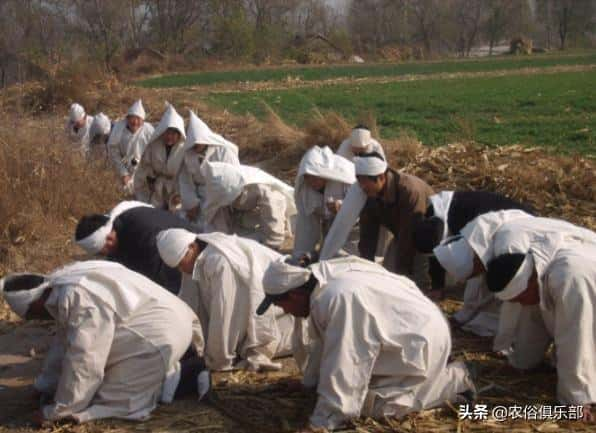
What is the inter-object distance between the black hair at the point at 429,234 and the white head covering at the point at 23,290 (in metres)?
2.79

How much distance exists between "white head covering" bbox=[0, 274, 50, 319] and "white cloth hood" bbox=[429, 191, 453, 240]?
3.02 meters

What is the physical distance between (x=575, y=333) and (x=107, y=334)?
8.36ft

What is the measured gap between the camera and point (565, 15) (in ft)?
253

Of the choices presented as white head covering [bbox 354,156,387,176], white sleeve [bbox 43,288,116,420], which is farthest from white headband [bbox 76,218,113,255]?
white head covering [bbox 354,156,387,176]

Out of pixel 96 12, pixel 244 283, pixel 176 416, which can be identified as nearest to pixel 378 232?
pixel 244 283

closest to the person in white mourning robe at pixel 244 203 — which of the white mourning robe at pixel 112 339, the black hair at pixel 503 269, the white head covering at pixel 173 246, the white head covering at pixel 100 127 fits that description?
the white head covering at pixel 173 246

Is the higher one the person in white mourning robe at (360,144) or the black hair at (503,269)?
the person in white mourning robe at (360,144)

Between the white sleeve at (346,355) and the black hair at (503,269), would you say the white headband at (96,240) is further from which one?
the black hair at (503,269)

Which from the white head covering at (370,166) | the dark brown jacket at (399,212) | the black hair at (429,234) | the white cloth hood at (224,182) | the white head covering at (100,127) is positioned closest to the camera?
the black hair at (429,234)

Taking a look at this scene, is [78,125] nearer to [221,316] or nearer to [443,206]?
[443,206]

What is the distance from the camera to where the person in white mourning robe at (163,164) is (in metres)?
8.74

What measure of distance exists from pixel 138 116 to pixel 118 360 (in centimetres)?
601

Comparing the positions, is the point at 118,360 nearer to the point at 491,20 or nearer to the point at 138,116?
the point at 138,116

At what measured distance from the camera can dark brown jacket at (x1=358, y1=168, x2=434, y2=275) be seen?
21.4 feet
